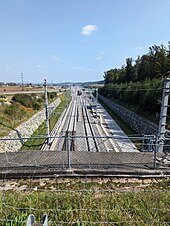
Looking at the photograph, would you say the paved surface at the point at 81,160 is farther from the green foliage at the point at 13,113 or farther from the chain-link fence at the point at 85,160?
Result: the green foliage at the point at 13,113

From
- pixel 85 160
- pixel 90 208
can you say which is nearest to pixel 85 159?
pixel 85 160

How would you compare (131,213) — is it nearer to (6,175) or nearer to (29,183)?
(29,183)

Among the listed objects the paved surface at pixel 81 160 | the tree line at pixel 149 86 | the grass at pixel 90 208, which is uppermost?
the tree line at pixel 149 86

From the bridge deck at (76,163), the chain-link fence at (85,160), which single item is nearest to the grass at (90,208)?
the bridge deck at (76,163)

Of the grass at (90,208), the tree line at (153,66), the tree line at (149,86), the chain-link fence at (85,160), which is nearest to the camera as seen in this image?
the grass at (90,208)

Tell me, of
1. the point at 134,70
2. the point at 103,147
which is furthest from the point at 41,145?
the point at 134,70

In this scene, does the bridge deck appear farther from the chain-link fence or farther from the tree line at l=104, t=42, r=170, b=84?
the tree line at l=104, t=42, r=170, b=84

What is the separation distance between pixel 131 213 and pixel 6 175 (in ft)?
11.6

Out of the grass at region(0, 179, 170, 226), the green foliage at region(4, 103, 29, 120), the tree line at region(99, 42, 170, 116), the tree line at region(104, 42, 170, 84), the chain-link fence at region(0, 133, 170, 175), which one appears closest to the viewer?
the grass at region(0, 179, 170, 226)

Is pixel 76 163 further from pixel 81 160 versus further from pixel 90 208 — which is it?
pixel 90 208

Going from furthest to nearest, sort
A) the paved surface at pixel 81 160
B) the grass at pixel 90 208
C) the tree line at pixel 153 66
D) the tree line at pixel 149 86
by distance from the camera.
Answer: the tree line at pixel 153 66
the tree line at pixel 149 86
the paved surface at pixel 81 160
the grass at pixel 90 208

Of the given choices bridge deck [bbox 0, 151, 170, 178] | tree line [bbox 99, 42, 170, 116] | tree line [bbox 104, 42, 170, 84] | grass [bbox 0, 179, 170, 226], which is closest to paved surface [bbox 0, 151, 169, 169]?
bridge deck [bbox 0, 151, 170, 178]

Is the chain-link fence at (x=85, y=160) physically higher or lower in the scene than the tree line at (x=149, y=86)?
lower

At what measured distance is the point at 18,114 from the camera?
17703mm
